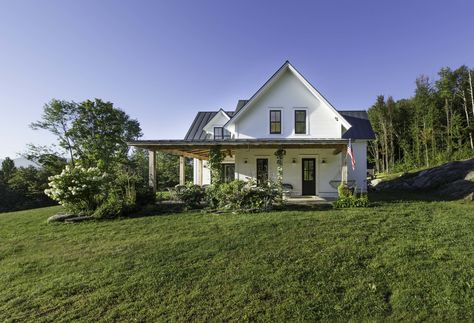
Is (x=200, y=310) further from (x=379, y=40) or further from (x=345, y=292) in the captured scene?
(x=379, y=40)

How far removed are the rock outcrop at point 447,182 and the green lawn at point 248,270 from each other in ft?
19.8

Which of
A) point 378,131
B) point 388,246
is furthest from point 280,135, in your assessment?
point 378,131

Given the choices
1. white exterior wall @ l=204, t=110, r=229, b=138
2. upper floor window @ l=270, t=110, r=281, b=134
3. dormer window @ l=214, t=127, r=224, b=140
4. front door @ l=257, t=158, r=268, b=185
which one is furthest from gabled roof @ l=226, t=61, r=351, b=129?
white exterior wall @ l=204, t=110, r=229, b=138

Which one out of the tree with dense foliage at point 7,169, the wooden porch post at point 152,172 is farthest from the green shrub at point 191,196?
the tree with dense foliage at point 7,169

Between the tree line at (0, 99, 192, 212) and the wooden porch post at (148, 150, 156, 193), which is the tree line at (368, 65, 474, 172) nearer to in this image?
the wooden porch post at (148, 150, 156, 193)

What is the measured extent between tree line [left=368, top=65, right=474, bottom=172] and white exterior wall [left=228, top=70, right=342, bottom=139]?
41.0 ft

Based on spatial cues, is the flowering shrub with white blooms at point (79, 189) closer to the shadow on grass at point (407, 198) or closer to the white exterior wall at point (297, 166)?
the white exterior wall at point (297, 166)

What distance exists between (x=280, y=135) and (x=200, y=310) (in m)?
11.3

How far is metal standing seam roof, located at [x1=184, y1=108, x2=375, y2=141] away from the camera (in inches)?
651

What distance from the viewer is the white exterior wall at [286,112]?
46.6 ft

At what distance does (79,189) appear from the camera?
378 inches

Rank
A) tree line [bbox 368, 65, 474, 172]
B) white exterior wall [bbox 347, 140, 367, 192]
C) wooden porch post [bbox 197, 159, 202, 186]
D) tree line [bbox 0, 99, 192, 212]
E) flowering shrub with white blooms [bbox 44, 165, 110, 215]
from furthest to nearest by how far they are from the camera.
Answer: tree line [bbox 0, 99, 192, 212], tree line [bbox 368, 65, 474, 172], wooden porch post [bbox 197, 159, 202, 186], white exterior wall [bbox 347, 140, 367, 192], flowering shrub with white blooms [bbox 44, 165, 110, 215]

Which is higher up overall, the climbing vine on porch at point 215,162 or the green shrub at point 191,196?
the climbing vine on porch at point 215,162

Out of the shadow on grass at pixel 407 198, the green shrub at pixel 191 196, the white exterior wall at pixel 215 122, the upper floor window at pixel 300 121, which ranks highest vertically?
the white exterior wall at pixel 215 122
